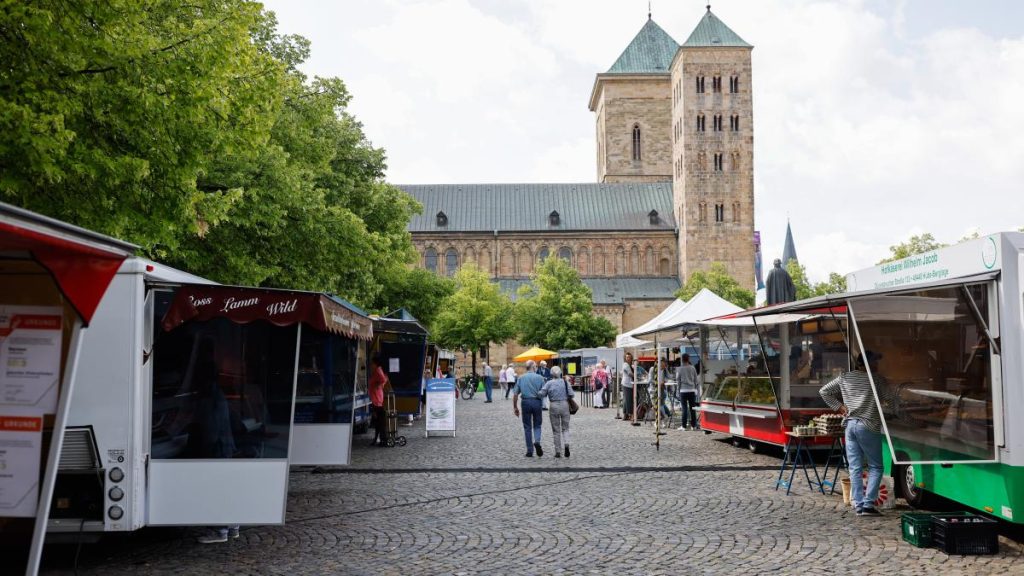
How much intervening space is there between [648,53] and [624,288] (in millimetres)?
26621

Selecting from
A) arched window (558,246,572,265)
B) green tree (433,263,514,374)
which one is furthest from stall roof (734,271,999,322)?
arched window (558,246,572,265)

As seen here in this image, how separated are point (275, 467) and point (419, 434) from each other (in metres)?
13.6

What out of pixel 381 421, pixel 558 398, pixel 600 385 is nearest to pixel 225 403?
pixel 558 398

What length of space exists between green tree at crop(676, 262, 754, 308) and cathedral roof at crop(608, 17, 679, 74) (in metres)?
25.2

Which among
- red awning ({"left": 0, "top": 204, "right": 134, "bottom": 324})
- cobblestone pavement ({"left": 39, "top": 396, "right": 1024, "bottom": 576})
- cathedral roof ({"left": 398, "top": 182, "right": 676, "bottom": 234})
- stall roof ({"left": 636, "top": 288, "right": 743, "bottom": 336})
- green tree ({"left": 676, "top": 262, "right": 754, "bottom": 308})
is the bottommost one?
cobblestone pavement ({"left": 39, "top": 396, "right": 1024, "bottom": 576})

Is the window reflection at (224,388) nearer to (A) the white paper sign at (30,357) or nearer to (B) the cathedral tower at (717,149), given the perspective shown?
(A) the white paper sign at (30,357)

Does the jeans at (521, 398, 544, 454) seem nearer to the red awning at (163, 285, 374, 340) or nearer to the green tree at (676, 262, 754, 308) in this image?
the red awning at (163, 285, 374, 340)

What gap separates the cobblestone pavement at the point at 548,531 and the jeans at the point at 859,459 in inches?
9.1

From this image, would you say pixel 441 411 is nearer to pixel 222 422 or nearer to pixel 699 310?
pixel 699 310

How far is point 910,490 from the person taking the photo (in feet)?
34.1

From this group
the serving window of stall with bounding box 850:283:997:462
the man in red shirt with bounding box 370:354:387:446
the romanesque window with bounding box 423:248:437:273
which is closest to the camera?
the serving window of stall with bounding box 850:283:997:462

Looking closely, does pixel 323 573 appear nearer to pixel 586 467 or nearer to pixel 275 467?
pixel 275 467

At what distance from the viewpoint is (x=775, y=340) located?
1553 cm

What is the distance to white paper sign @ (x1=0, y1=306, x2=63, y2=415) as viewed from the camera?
486cm
